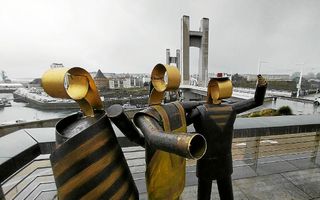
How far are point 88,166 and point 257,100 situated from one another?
4.64 feet

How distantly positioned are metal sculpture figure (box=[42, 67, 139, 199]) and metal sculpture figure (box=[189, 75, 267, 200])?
767 mm

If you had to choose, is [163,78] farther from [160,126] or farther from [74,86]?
[74,86]

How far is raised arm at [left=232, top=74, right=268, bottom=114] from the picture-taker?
5.35ft

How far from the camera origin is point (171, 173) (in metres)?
1.31

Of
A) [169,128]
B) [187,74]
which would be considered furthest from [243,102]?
[187,74]

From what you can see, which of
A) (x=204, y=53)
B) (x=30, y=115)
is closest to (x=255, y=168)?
(x=204, y=53)

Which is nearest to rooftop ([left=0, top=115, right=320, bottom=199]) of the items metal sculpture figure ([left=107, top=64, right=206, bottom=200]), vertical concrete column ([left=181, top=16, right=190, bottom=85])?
metal sculpture figure ([left=107, top=64, right=206, bottom=200])

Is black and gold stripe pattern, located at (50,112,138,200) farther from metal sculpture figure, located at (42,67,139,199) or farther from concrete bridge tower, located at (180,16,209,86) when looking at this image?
concrete bridge tower, located at (180,16,209,86)

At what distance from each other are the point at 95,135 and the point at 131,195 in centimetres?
47

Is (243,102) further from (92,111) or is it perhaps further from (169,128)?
(92,111)

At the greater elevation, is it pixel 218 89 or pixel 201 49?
pixel 201 49

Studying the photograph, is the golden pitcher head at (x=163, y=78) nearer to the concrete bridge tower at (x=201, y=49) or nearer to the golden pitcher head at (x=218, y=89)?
the golden pitcher head at (x=218, y=89)

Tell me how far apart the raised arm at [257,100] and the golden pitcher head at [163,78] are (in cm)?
71

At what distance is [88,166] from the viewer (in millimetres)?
1027
